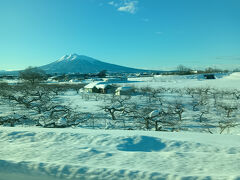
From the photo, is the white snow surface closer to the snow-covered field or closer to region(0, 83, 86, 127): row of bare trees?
the snow-covered field

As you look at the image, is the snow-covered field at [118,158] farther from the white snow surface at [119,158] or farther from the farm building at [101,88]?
the farm building at [101,88]

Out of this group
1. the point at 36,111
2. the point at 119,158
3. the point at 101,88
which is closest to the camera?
the point at 119,158

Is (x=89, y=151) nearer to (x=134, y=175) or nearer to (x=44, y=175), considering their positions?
(x=44, y=175)

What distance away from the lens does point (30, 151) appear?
3.23 meters

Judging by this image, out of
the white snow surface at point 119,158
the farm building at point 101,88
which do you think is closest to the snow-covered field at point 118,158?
the white snow surface at point 119,158

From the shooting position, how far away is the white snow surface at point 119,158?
8.14 feet

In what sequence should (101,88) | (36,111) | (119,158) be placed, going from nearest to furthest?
(119,158)
(36,111)
(101,88)

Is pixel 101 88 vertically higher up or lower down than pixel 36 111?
higher up

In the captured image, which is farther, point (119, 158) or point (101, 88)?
point (101, 88)

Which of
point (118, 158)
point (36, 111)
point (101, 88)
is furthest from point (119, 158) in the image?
point (101, 88)

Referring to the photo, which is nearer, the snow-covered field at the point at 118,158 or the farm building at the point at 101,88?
the snow-covered field at the point at 118,158

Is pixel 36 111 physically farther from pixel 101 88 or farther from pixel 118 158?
pixel 118 158

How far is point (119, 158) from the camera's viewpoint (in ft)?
9.64

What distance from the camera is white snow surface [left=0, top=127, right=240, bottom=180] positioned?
2.48m
